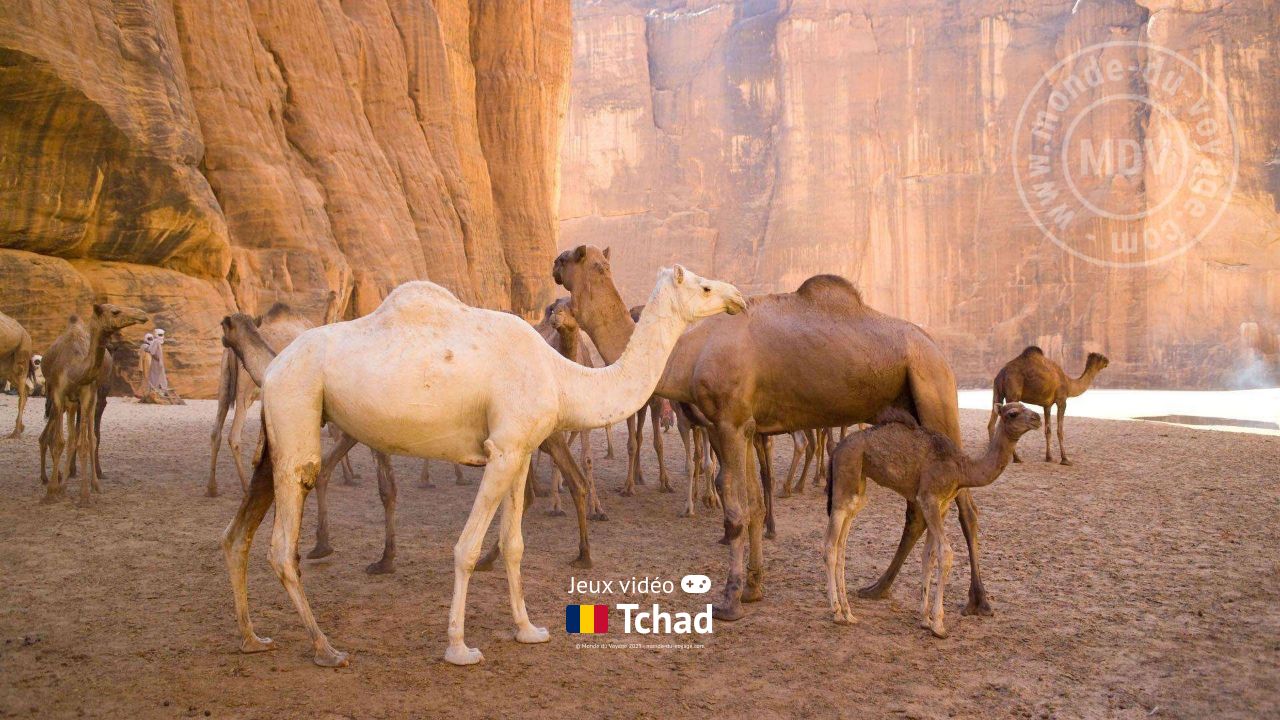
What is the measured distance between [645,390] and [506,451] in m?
0.88

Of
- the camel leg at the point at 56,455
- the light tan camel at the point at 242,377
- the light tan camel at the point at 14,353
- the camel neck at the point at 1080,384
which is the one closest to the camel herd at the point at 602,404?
the light tan camel at the point at 242,377

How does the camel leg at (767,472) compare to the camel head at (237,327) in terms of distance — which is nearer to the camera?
the camel head at (237,327)

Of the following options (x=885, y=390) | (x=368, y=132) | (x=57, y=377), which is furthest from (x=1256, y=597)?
(x=368, y=132)

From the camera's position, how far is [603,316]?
240 inches

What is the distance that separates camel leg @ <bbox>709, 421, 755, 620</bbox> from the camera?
521cm

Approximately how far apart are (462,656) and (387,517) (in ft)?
6.89

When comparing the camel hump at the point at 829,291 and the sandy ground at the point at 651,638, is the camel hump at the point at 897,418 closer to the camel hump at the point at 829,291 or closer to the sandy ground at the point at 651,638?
the camel hump at the point at 829,291

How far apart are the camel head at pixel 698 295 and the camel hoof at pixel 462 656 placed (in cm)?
211

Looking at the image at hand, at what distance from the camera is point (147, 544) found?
6.29 m

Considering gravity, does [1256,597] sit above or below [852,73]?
below

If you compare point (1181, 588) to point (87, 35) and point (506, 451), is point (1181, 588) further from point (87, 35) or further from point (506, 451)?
point (87, 35)

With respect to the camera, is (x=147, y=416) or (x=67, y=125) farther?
(x=67, y=125)

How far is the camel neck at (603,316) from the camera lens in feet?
20.0

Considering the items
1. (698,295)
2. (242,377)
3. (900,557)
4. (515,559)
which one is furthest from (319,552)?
(900,557)
